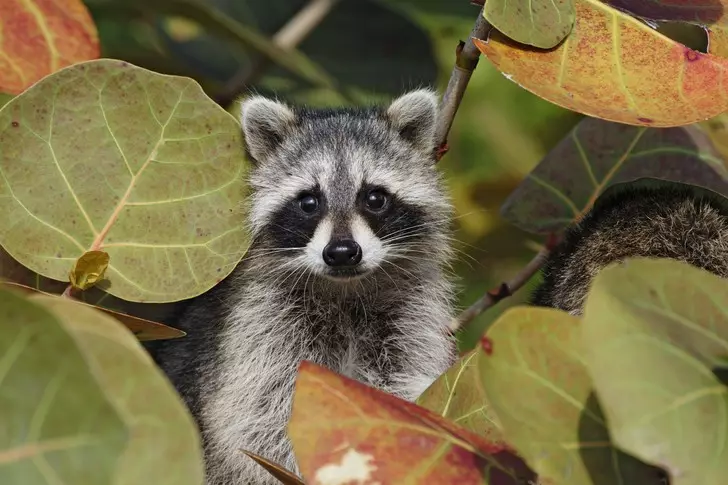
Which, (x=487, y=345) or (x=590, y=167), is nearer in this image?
(x=487, y=345)

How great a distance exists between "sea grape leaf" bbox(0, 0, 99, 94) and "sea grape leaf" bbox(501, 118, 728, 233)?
4.02ft

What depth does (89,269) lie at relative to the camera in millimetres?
2137

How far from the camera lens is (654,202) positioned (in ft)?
8.27

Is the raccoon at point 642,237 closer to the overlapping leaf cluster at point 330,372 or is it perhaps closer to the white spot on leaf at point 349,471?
the overlapping leaf cluster at point 330,372

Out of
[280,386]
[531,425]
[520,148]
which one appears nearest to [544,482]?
[531,425]

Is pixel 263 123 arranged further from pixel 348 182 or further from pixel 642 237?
pixel 642 237

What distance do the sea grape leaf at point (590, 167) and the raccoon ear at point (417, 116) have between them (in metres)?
0.44

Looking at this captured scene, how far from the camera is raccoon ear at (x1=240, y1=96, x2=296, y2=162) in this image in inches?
120

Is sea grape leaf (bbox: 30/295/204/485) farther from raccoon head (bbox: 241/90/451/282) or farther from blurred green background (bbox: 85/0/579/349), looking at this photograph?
blurred green background (bbox: 85/0/579/349)

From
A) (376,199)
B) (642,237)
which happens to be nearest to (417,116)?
(376,199)

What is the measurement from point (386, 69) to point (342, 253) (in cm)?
163

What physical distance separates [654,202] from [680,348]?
1.09m

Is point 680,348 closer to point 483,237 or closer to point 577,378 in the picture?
point 577,378

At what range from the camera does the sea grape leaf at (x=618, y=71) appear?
2.02 m
